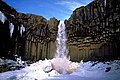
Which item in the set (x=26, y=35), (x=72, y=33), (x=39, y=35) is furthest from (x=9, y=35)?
(x=72, y=33)

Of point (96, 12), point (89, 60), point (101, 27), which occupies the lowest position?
point (89, 60)

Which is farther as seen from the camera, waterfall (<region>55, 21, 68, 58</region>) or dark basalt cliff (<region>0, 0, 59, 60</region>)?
waterfall (<region>55, 21, 68, 58</region>)

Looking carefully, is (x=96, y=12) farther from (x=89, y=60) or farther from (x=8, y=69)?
(x=8, y=69)

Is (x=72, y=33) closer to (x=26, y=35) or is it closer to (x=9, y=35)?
(x=26, y=35)

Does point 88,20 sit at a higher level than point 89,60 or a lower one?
higher

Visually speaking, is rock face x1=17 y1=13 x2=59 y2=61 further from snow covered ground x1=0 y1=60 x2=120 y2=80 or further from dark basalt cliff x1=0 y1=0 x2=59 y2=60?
snow covered ground x1=0 y1=60 x2=120 y2=80

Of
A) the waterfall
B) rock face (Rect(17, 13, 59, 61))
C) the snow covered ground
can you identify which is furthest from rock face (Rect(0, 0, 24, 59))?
the waterfall

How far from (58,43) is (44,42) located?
3557 millimetres

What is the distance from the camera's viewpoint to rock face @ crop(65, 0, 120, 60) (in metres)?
22.2

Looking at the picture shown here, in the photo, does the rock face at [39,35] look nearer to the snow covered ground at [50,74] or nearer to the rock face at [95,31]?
the rock face at [95,31]

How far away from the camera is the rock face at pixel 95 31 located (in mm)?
22156

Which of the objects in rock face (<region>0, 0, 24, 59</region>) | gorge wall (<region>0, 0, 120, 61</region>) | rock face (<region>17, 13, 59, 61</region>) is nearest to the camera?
rock face (<region>0, 0, 24, 59</region>)

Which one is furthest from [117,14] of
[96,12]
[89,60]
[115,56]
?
[89,60]

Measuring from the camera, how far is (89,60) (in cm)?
2669
